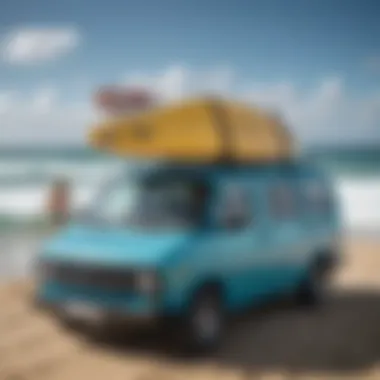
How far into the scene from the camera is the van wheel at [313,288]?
20.1 feet

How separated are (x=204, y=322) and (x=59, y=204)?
3661 mm

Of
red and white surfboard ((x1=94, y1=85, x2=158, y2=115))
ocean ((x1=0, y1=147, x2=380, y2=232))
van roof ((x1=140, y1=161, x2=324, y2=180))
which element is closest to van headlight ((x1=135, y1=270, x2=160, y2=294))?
van roof ((x1=140, y1=161, x2=324, y2=180))

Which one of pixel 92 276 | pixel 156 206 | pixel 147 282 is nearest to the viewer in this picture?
pixel 147 282

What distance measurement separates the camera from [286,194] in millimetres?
5883

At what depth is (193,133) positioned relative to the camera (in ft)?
16.9

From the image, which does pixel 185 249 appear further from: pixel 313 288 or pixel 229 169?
pixel 313 288

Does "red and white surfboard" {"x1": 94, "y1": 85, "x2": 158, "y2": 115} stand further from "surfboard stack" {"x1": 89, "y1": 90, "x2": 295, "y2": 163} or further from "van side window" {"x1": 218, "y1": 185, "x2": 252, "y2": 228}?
"van side window" {"x1": 218, "y1": 185, "x2": 252, "y2": 228}

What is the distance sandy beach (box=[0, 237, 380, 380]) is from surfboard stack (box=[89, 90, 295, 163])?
1.35m

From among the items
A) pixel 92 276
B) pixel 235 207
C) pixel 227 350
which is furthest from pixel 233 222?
pixel 92 276

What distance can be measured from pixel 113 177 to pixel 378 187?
163 inches

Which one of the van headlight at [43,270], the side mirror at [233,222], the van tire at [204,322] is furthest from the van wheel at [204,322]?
the van headlight at [43,270]

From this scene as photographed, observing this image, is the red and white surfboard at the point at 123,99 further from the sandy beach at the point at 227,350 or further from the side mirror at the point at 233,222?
the sandy beach at the point at 227,350

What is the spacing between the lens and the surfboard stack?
5102 millimetres

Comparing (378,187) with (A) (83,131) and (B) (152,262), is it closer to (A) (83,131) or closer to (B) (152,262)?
(A) (83,131)
